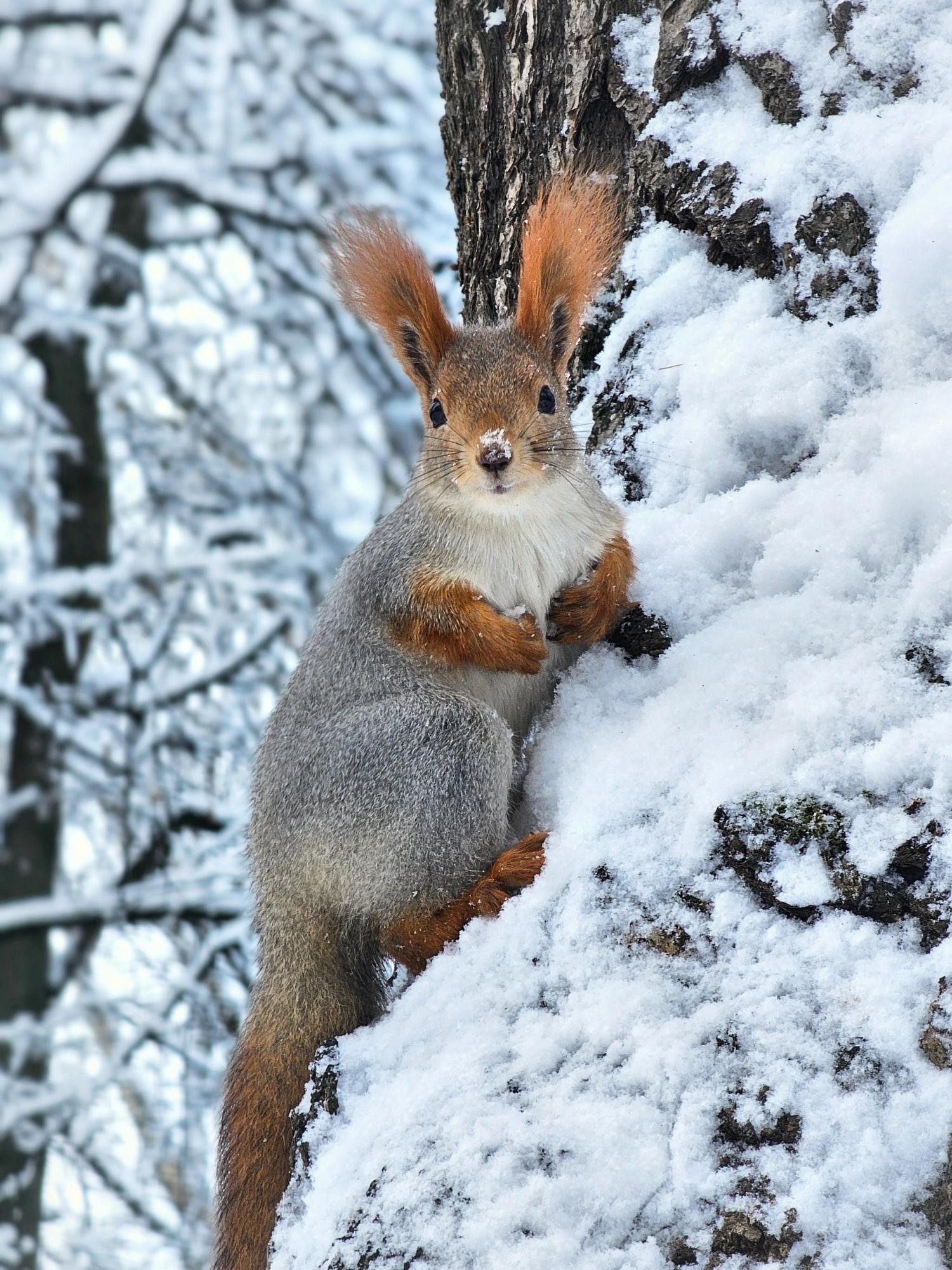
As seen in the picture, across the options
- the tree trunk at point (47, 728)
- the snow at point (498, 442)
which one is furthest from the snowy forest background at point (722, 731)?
the tree trunk at point (47, 728)

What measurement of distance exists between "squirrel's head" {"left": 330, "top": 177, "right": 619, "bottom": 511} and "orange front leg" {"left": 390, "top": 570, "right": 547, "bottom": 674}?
0.49ft

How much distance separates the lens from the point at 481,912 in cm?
167

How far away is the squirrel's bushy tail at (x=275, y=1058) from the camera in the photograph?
1.71m

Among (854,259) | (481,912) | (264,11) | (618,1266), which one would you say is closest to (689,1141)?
(618,1266)

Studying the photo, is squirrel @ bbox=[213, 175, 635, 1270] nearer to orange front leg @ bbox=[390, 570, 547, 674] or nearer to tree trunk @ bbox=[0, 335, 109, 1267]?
orange front leg @ bbox=[390, 570, 547, 674]

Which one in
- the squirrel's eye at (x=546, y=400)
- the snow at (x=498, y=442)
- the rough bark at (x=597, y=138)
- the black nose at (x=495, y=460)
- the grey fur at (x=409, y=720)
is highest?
the rough bark at (x=597, y=138)

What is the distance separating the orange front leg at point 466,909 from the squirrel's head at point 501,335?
538mm

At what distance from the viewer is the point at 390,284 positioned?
6.64 ft

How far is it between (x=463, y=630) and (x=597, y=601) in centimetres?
20

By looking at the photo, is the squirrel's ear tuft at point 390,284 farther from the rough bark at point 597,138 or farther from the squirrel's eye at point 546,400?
the rough bark at point 597,138

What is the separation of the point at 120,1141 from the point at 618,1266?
419 centimetres

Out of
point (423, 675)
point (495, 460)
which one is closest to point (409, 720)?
point (423, 675)

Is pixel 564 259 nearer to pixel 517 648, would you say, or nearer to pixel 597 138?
pixel 597 138

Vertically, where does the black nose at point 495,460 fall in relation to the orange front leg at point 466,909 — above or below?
above
